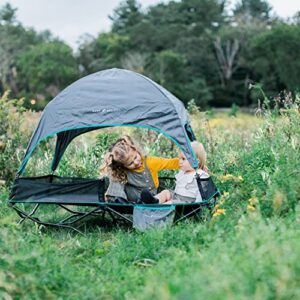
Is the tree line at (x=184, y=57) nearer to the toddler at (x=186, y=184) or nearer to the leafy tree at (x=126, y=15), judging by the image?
the leafy tree at (x=126, y=15)

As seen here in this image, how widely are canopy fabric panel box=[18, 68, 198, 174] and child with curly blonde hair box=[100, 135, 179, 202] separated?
33 centimetres

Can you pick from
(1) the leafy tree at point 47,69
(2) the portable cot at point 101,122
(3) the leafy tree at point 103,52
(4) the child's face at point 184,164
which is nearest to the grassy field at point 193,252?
(2) the portable cot at point 101,122

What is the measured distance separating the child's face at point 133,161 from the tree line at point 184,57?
34.0 m

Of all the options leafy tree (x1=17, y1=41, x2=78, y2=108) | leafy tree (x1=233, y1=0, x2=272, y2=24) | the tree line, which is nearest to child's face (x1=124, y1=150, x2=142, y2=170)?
the tree line

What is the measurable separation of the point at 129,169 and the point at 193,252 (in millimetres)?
2259

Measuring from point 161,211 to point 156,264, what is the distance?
3.54 ft

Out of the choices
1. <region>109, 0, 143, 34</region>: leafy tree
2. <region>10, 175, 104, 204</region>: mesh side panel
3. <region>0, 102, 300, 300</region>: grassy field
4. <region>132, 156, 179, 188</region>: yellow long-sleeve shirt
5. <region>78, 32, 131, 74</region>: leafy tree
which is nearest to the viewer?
<region>0, 102, 300, 300</region>: grassy field

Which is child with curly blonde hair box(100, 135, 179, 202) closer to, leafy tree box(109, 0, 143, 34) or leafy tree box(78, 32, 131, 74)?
leafy tree box(78, 32, 131, 74)

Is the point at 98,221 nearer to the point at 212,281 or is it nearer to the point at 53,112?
the point at 53,112

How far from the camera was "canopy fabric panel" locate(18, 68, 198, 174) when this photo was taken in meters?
6.10

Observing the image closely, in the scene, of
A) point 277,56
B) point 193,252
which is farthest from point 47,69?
point 193,252

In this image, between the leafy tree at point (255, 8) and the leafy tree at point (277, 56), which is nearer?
the leafy tree at point (277, 56)

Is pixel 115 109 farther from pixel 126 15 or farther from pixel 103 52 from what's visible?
pixel 126 15

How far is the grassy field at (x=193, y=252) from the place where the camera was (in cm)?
333
